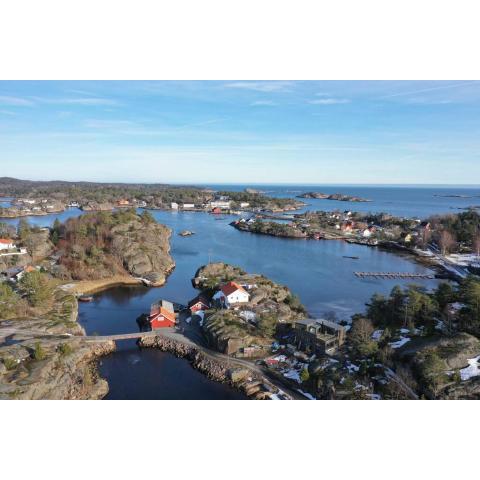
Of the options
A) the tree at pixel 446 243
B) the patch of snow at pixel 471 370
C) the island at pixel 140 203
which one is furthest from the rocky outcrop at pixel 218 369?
the island at pixel 140 203

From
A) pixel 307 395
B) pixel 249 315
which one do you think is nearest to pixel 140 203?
pixel 249 315

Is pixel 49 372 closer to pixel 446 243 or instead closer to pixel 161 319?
pixel 161 319

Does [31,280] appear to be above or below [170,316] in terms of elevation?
above

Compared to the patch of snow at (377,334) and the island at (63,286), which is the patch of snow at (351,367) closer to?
the patch of snow at (377,334)

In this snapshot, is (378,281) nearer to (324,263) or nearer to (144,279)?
(324,263)

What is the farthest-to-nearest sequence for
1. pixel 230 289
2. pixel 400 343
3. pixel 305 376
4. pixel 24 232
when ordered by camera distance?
pixel 24 232 → pixel 230 289 → pixel 400 343 → pixel 305 376

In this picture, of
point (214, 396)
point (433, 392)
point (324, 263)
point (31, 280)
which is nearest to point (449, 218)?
point (324, 263)
